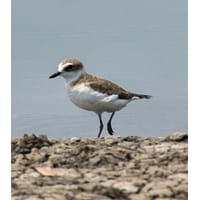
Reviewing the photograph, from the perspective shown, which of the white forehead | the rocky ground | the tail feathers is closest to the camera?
the rocky ground

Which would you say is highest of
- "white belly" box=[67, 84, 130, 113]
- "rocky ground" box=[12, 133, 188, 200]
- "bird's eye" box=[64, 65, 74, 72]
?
"bird's eye" box=[64, 65, 74, 72]

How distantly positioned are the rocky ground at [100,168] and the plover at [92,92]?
0.75ft

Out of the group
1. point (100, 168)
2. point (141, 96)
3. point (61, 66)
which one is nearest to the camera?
point (100, 168)

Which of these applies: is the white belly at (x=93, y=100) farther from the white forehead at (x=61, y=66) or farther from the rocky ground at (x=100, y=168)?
the rocky ground at (x=100, y=168)

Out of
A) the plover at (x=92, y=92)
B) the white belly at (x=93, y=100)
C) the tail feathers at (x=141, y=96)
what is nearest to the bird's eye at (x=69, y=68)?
the plover at (x=92, y=92)

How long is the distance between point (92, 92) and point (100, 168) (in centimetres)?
71

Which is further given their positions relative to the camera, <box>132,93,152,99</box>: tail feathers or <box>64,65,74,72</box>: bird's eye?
<box>64,65,74,72</box>: bird's eye

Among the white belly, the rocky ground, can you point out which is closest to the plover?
the white belly

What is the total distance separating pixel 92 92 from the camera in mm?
3557

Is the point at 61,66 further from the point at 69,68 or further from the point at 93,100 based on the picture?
the point at 93,100

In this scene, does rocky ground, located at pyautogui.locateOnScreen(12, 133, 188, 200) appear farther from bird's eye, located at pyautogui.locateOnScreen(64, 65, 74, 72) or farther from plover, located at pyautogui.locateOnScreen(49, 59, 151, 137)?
bird's eye, located at pyautogui.locateOnScreen(64, 65, 74, 72)

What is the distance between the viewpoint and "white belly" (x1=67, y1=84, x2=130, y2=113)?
3.54 meters

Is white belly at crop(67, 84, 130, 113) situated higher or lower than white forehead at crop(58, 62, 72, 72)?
lower

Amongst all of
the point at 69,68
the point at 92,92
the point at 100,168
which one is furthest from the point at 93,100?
the point at 100,168
